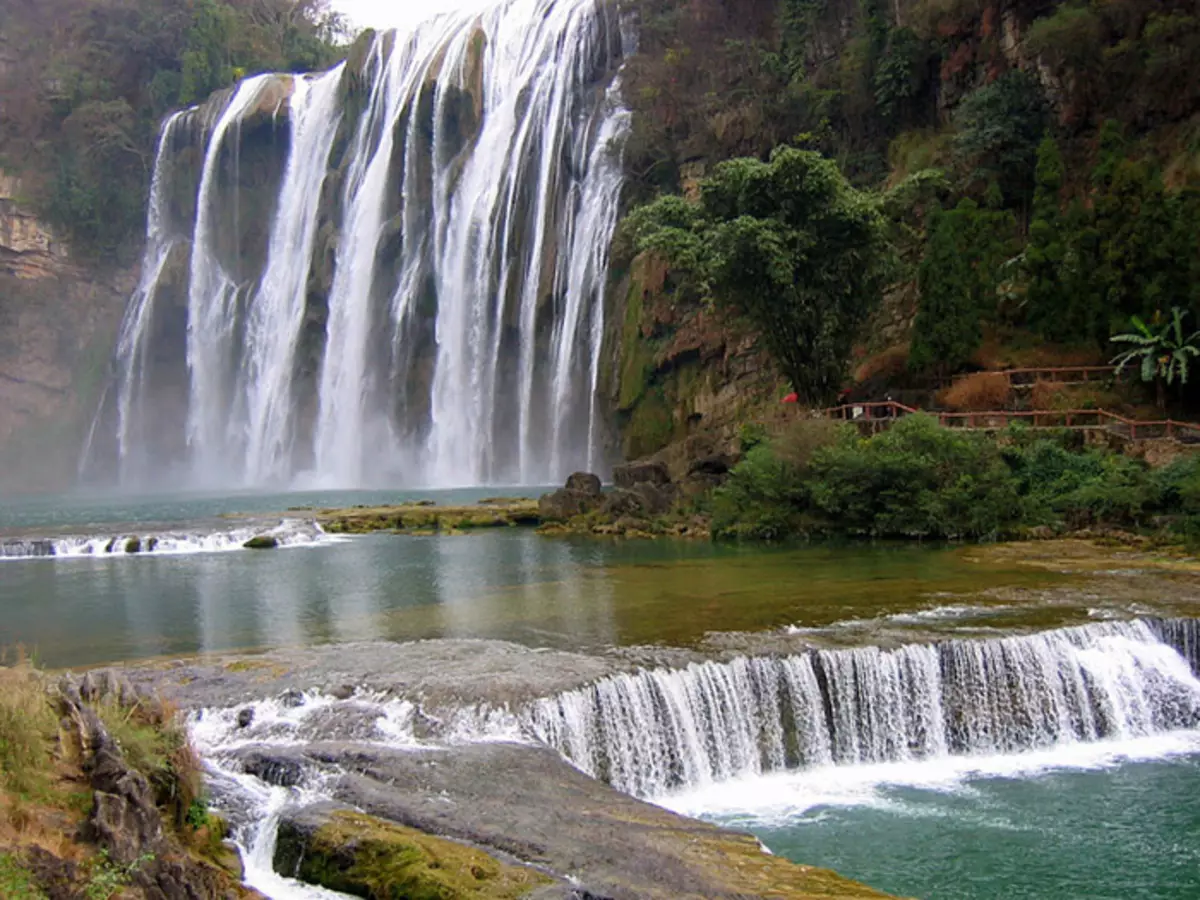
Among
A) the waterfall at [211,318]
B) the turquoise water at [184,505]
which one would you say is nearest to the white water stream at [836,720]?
the turquoise water at [184,505]

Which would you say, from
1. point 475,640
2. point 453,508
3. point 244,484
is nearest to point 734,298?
point 453,508

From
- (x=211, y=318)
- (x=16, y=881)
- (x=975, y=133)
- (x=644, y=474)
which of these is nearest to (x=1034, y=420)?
(x=644, y=474)

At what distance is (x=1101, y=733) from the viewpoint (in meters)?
15.1

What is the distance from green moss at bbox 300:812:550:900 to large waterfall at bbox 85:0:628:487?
36.1 meters

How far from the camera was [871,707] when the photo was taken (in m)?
14.8

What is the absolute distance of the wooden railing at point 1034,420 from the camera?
2578cm

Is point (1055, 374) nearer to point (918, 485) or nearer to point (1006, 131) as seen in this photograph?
point (918, 485)

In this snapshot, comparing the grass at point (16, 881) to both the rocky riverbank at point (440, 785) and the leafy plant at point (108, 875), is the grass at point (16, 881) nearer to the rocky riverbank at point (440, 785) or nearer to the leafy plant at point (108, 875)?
the leafy plant at point (108, 875)

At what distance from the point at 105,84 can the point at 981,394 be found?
6549 centimetres

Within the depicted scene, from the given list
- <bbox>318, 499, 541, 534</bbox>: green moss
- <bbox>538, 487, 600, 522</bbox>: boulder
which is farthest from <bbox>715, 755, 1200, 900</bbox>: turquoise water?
<bbox>318, 499, 541, 534</bbox>: green moss

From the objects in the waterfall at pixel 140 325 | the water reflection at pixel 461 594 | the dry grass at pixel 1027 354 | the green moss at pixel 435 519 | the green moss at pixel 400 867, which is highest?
the waterfall at pixel 140 325

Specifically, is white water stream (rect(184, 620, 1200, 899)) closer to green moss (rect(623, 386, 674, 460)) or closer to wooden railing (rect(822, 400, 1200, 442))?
wooden railing (rect(822, 400, 1200, 442))

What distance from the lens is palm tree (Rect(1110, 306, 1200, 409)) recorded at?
26.9m

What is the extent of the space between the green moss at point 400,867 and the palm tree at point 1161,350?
891 inches
